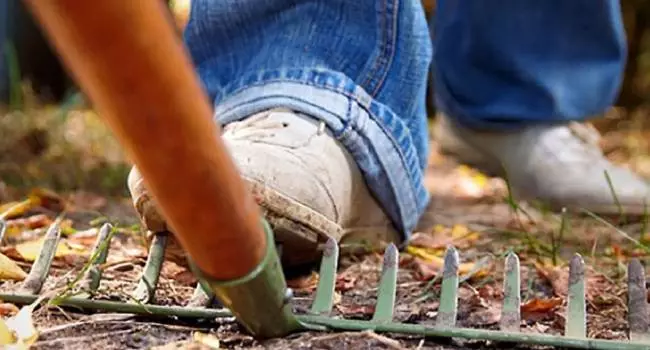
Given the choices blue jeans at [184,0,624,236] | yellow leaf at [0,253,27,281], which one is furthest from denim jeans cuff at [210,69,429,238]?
yellow leaf at [0,253,27,281]

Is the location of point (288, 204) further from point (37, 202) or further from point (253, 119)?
point (37, 202)

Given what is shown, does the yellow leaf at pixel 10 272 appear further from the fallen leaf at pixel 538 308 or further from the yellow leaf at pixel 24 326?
the fallen leaf at pixel 538 308

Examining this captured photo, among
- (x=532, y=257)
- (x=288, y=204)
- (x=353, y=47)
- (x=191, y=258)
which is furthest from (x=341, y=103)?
(x=191, y=258)

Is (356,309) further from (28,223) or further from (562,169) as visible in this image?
(562,169)

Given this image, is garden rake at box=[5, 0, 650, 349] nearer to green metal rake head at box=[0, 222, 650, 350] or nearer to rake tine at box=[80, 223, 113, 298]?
green metal rake head at box=[0, 222, 650, 350]

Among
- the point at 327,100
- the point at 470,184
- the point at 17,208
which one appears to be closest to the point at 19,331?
the point at 327,100

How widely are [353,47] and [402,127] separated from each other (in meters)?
0.13

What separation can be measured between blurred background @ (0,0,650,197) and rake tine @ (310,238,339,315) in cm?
92

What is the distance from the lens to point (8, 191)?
179cm

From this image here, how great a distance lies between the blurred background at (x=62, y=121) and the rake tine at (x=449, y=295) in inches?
39.8

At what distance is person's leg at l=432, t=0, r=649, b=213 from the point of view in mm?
1839

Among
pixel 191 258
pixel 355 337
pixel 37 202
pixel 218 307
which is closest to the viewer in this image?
pixel 191 258

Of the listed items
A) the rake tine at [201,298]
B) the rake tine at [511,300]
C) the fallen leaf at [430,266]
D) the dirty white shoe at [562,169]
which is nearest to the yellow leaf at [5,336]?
the rake tine at [201,298]

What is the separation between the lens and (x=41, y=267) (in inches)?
41.4
